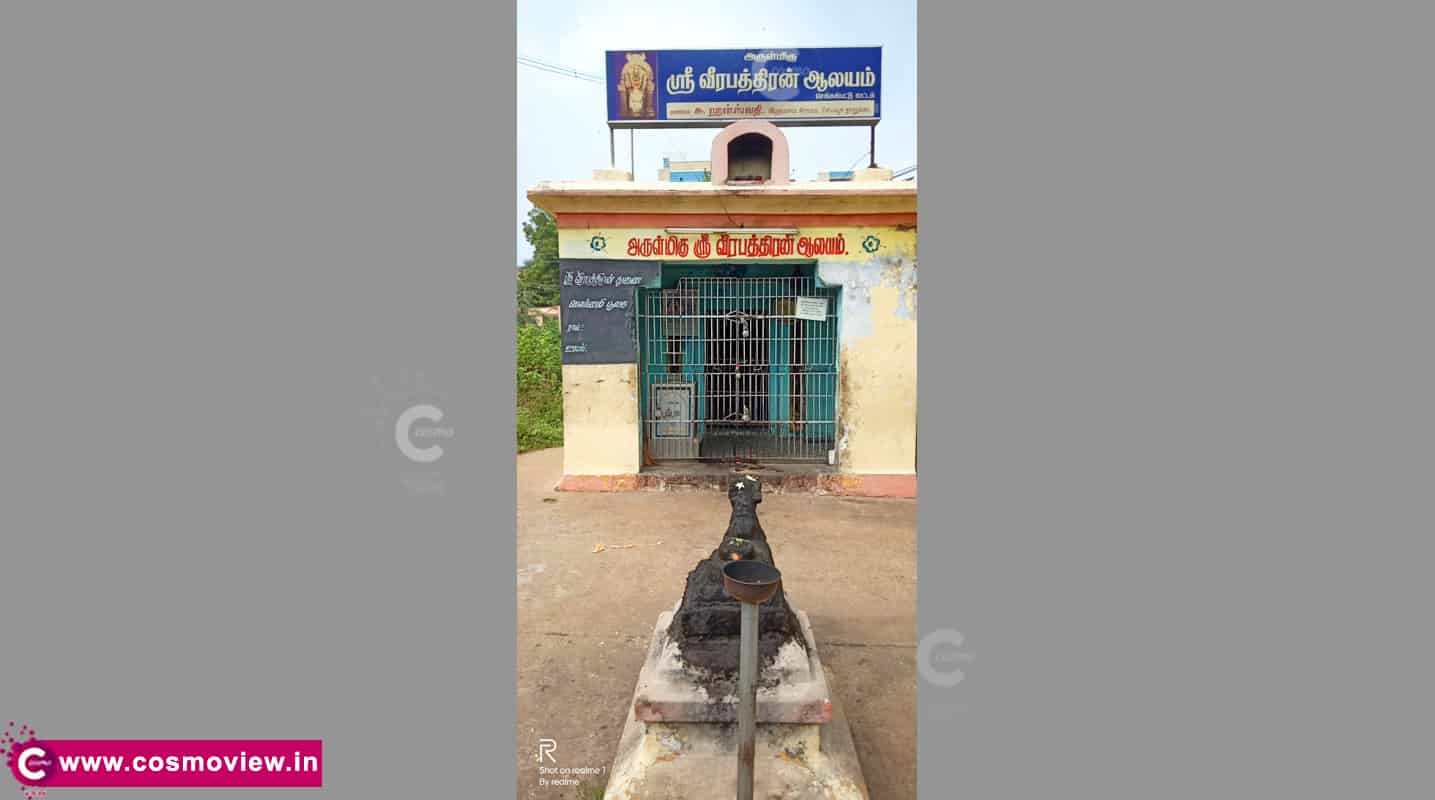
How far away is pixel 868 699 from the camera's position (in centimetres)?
323

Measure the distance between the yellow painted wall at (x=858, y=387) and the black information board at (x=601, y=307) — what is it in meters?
0.14

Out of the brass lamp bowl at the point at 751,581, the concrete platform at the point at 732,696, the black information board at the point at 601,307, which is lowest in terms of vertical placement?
the concrete platform at the point at 732,696

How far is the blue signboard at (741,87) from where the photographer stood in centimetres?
793

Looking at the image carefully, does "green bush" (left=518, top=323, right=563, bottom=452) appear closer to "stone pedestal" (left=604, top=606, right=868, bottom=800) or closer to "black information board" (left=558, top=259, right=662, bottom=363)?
"black information board" (left=558, top=259, right=662, bottom=363)

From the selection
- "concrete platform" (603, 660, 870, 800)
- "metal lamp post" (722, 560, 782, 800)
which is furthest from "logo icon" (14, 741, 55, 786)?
"metal lamp post" (722, 560, 782, 800)

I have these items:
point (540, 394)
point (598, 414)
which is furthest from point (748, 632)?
point (540, 394)

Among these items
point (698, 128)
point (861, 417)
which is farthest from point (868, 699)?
point (698, 128)

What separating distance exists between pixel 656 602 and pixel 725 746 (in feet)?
6.74

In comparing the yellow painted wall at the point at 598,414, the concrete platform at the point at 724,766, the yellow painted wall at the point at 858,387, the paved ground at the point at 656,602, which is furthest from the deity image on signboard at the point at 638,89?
the concrete platform at the point at 724,766

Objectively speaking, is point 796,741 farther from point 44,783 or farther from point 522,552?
point 522,552

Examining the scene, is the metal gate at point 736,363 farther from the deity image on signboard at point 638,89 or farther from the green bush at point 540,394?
the deity image on signboard at point 638,89

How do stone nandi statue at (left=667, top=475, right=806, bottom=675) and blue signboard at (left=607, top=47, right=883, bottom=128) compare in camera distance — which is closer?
stone nandi statue at (left=667, top=475, right=806, bottom=675)

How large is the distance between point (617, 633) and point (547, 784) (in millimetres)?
1322

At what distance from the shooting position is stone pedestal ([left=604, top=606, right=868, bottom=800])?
224 centimetres
